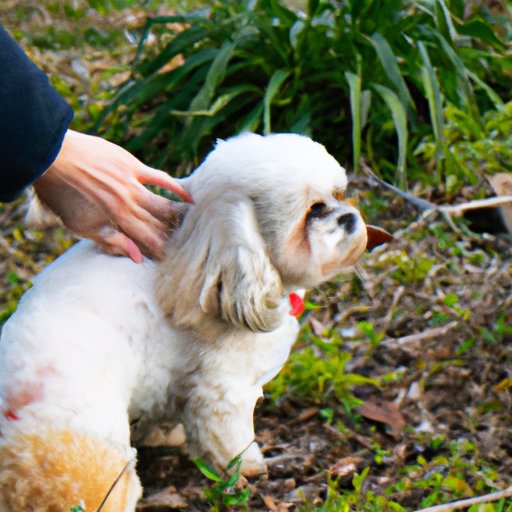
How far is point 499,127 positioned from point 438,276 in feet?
2.84

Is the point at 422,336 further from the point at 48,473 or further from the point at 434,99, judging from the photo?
the point at 48,473

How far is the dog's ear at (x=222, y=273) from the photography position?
2.43 metres

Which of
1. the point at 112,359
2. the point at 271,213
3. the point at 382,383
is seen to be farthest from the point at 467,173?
the point at 112,359

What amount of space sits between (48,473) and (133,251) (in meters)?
0.57

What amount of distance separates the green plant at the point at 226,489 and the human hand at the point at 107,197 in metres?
0.61

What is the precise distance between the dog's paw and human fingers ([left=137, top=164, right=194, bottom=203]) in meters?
0.74

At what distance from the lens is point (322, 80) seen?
4426mm

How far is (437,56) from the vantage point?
4.34 meters

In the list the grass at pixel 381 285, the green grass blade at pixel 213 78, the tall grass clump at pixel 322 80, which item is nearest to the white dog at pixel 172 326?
the grass at pixel 381 285

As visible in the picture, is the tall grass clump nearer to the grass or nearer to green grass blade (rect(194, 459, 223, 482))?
the grass

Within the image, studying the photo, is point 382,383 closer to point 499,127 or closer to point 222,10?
point 499,127

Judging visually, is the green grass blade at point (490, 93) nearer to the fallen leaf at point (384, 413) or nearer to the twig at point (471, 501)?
the fallen leaf at point (384, 413)

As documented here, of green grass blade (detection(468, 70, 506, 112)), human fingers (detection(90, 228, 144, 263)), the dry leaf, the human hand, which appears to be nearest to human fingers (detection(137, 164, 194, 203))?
the human hand

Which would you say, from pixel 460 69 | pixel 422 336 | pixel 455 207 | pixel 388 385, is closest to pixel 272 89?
pixel 460 69
